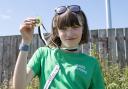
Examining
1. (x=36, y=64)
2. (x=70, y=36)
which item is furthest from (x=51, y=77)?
(x=70, y=36)

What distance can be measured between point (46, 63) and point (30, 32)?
26 cm

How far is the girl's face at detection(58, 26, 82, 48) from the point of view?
9.70ft

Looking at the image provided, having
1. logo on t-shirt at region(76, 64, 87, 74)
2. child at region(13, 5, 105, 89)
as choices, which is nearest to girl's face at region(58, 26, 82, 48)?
child at region(13, 5, 105, 89)

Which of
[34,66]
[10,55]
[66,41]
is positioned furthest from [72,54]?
[10,55]

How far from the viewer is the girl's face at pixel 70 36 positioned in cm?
296

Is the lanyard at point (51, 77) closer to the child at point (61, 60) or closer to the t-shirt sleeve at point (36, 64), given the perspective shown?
the child at point (61, 60)

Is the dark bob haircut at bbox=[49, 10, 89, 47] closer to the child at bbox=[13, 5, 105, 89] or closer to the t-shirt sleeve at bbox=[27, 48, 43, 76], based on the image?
the child at bbox=[13, 5, 105, 89]

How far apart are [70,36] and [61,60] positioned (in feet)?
0.60

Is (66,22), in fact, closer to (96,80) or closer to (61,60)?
(61,60)

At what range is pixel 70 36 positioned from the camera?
2951mm

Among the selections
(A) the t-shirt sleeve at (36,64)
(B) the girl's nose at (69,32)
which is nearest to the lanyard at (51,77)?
(A) the t-shirt sleeve at (36,64)

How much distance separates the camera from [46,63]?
2.94m

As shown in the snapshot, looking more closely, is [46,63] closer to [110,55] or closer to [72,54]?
[72,54]

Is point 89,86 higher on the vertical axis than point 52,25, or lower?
lower
